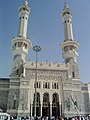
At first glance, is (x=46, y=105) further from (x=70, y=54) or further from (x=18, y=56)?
(x=70, y=54)

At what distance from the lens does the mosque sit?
27.0 m

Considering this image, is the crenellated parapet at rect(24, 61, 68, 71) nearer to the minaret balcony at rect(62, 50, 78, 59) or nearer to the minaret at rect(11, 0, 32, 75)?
the minaret at rect(11, 0, 32, 75)

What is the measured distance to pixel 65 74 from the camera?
30.2 metres

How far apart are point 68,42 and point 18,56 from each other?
31.6ft

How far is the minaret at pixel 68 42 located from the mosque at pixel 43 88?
0.69 ft

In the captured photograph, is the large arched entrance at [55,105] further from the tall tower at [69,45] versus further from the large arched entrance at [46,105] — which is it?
the tall tower at [69,45]

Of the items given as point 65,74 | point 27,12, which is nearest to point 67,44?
point 65,74

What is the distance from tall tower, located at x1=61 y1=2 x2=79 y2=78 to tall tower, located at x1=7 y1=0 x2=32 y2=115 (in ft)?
22.7

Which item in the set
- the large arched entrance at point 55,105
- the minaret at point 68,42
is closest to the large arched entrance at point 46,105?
the large arched entrance at point 55,105

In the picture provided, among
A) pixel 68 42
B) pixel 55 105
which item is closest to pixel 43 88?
pixel 55 105

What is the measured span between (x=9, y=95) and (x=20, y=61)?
6.41 meters

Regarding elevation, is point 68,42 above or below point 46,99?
above

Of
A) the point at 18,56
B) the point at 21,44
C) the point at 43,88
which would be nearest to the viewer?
the point at 43,88

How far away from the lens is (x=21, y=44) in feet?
107
